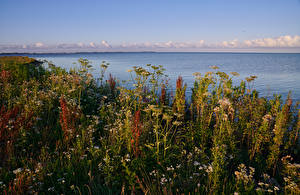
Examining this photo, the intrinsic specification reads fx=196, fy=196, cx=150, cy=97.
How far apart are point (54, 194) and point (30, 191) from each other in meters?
0.45

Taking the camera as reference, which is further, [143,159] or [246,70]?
[246,70]

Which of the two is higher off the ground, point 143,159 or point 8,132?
point 8,132

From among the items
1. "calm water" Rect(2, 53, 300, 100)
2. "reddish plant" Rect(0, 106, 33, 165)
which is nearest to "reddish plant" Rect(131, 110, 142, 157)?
"reddish plant" Rect(0, 106, 33, 165)

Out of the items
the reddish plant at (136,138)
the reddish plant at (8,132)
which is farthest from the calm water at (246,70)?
the reddish plant at (8,132)

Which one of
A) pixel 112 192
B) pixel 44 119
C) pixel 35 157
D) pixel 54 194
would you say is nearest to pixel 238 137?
pixel 112 192

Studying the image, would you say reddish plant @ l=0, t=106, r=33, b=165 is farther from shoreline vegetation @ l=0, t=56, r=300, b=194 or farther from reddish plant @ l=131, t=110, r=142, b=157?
reddish plant @ l=131, t=110, r=142, b=157

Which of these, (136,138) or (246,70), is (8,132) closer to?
(136,138)

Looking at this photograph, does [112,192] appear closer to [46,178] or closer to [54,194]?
[54,194]

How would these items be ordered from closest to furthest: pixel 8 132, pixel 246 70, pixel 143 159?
1. pixel 143 159
2. pixel 8 132
3. pixel 246 70

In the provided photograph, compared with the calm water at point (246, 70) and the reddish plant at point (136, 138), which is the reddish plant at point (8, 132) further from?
the calm water at point (246, 70)

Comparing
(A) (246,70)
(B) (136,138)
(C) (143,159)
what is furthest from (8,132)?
(A) (246,70)

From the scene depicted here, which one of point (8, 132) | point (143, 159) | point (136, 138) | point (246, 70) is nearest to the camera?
point (143, 159)

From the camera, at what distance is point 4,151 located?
16.1 feet

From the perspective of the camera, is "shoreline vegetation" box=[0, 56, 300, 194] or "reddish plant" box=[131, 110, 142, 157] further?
"reddish plant" box=[131, 110, 142, 157]
